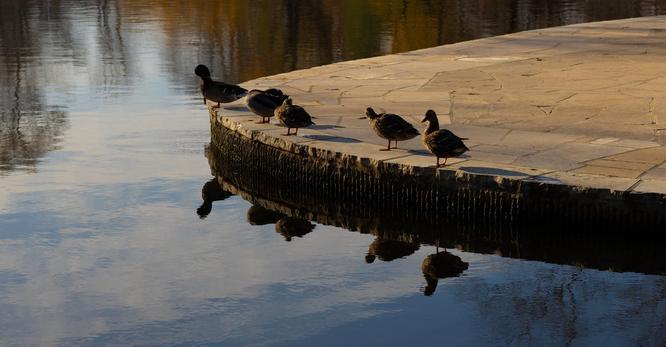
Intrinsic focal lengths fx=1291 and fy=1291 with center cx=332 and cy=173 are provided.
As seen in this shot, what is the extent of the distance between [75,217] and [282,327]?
3723 millimetres

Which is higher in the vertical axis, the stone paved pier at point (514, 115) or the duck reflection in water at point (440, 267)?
the stone paved pier at point (514, 115)

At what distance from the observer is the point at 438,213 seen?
11.3m

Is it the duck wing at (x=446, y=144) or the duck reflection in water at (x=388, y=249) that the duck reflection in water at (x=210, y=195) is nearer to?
the duck reflection in water at (x=388, y=249)

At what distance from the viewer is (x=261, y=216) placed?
12086mm

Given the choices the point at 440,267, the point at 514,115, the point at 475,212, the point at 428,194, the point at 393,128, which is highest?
the point at 393,128

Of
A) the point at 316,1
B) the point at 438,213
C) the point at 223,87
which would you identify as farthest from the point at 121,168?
the point at 316,1

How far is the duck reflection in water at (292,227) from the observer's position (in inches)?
451

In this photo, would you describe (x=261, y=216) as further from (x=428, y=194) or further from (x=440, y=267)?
(x=440, y=267)

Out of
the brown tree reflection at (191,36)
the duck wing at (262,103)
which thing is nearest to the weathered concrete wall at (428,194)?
the duck wing at (262,103)

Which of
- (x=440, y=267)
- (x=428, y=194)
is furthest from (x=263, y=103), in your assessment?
(x=440, y=267)

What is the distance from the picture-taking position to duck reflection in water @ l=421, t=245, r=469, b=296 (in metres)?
10.1

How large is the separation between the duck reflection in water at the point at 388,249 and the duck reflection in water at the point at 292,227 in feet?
2.49

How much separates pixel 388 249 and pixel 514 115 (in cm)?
376

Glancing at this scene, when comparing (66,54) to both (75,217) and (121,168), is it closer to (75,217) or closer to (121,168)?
(121,168)
